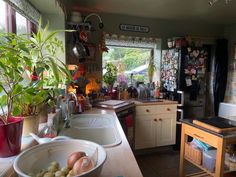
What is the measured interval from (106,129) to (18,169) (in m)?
1.02

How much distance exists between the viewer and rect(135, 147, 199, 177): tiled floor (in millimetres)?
2656

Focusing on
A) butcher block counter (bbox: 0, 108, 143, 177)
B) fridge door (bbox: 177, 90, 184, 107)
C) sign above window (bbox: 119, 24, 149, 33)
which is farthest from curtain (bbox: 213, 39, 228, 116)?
butcher block counter (bbox: 0, 108, 143, 177)

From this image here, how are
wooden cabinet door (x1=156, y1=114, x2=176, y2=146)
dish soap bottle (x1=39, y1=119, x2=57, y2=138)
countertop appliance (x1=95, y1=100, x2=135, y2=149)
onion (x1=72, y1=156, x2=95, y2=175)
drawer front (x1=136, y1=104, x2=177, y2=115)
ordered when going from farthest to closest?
wooden cabinet door (x1=156, y1=114, x2=176, y2=146), drawer front (x1=136, y1=104, x2=177, y2=115), countertop appliance (x1=95, y1=100, x2=135, y2=149), dish soap bottle (x1=39, y1=119, x2=57, y2=138), onion (x1=72, y1=156, x2=95, y2=175)

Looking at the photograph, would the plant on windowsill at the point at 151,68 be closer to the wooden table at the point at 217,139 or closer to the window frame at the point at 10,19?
the wooden table at the point at 217,139

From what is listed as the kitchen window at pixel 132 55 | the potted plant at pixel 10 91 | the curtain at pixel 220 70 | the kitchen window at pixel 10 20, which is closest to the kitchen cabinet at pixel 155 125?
the kitchen window at pixel 132 55

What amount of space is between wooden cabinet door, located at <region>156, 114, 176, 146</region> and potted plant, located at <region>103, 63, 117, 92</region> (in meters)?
0.99

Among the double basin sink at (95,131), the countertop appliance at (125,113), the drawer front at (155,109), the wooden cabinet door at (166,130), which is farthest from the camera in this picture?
the wooden cabinet door at (166,130)

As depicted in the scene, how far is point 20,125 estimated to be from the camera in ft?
2.98

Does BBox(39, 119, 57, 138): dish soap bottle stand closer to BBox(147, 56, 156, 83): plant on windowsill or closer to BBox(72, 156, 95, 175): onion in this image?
BBox(72, 156, 95, 175): onion

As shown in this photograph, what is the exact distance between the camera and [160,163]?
2.94 meters

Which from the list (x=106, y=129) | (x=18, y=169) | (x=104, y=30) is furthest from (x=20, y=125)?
(x=104, y=30)

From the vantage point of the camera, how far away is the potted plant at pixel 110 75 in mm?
3352

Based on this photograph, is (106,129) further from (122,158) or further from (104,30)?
(104,30)

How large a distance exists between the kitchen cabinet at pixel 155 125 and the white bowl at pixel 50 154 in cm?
216
